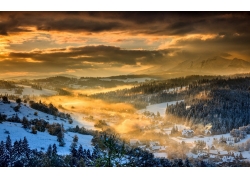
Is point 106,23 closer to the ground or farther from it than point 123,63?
farther from it

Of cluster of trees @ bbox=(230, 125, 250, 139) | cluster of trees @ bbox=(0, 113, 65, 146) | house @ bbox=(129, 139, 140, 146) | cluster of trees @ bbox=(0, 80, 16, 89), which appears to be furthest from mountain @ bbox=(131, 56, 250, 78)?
cluster of trees @ bbox=(0, 80, 16, 89)

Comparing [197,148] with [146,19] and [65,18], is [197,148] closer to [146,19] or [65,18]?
[146,19]

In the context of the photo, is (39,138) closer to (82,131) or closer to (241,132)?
(82,131)

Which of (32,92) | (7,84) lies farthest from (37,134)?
(7,84)

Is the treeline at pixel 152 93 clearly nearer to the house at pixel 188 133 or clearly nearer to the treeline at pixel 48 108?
the house at pixel 188 133
